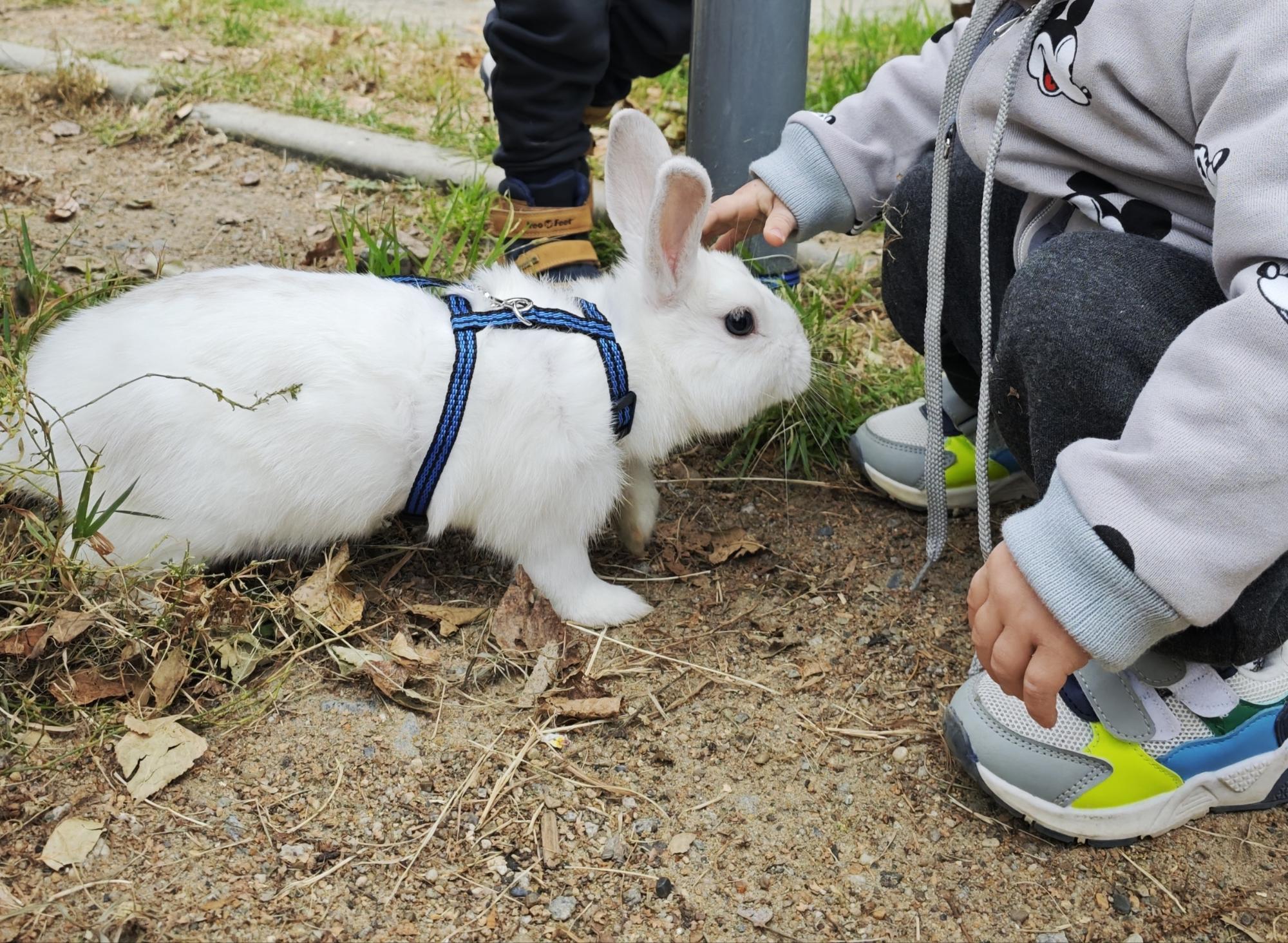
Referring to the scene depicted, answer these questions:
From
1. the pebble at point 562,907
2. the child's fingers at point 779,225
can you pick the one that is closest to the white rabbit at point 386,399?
the child's fingers at point 779,225

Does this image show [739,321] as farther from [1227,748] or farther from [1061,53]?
[1227,748]

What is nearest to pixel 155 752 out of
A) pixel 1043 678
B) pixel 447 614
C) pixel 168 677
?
pixel 168 677

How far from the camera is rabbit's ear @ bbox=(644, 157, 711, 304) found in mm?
2176

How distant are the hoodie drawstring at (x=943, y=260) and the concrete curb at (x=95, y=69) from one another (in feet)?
10.3

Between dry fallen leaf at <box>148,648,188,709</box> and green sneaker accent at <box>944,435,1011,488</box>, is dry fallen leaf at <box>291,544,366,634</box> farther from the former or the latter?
green sneaker accent at <box>944,435,1011,488</box>

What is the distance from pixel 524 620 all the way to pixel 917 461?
0.97 m

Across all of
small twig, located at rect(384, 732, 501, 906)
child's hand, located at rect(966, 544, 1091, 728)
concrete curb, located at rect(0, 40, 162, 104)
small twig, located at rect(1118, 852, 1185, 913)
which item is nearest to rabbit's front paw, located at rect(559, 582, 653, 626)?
small twig, located at rect(384, 732, 501, 906)

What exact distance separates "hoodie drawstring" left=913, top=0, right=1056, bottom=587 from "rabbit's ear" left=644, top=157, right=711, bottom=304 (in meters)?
0.43

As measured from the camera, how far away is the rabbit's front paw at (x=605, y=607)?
2.41m

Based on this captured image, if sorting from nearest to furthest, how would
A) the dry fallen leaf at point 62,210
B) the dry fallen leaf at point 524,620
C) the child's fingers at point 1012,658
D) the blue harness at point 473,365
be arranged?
the child's fingers at point 1012,658 < the blue harness at point 473,365 < the dry fallen leaf at point 524,620 < the dry fallen leaf at point 62,210

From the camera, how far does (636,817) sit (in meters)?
1.95

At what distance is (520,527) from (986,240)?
1016 millimetres

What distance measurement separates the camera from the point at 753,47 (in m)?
3.03

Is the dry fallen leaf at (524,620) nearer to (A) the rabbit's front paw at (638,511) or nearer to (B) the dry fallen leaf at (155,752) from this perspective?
(A) the rabbit's front paw at (638,511)
